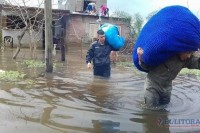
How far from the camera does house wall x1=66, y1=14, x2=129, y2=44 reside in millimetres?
26625

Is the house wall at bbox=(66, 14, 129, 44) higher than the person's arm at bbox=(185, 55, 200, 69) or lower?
higher

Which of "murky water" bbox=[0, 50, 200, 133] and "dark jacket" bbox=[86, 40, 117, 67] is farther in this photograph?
"dark jacket" bbox=[86, 40, 117, 67]

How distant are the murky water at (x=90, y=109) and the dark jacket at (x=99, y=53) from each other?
0.56 metres

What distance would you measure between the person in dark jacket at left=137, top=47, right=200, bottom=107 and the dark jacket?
318 centimetres

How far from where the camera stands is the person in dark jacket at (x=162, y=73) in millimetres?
5184

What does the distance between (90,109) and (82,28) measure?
Answer: 22604mm

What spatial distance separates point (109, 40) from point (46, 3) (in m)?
2.06

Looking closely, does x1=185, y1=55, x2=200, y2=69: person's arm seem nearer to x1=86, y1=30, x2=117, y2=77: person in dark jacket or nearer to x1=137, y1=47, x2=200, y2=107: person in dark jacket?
x1=137, y1=47, x2=200, y2=107: person in dark jacket

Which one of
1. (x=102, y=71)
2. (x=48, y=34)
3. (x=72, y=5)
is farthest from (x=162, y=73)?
(x=72, y=5)

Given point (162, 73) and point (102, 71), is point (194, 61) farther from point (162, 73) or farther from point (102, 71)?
point (102, 71)

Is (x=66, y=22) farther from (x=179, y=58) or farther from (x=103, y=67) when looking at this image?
(x=179, y=58)

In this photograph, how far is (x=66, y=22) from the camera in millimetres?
26344

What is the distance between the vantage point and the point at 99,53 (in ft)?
27.7

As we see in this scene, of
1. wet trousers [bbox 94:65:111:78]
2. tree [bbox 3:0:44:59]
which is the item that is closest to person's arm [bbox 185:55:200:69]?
wet trousers [bbox 94:65:111:78]
